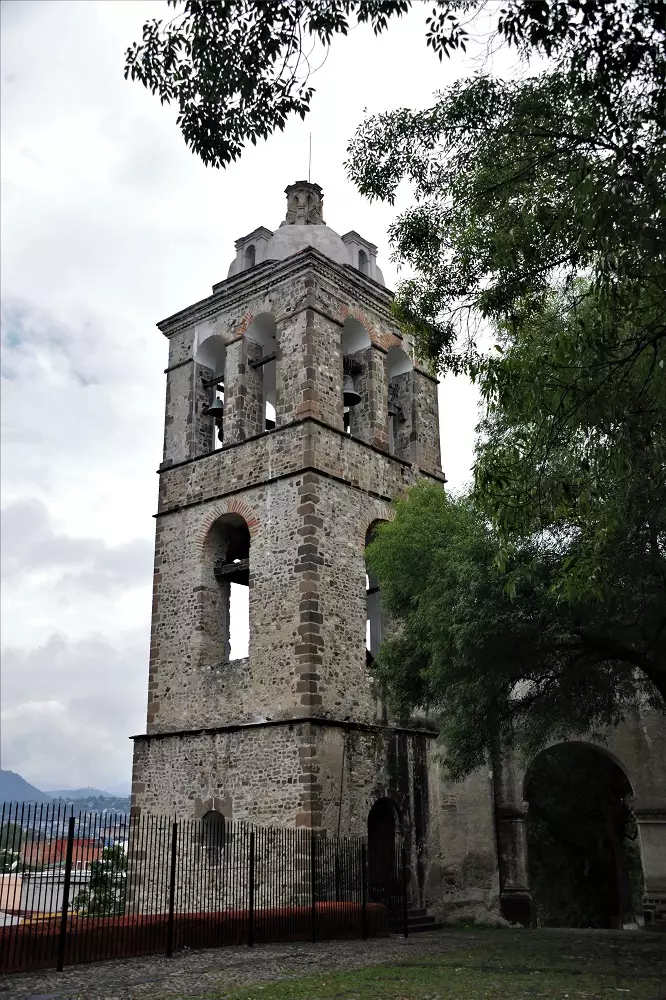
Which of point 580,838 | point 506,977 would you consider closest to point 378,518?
point 506,977

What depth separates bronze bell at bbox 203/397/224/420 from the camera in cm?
1988

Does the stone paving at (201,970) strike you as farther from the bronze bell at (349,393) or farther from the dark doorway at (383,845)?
the bronze bell at (349,393)

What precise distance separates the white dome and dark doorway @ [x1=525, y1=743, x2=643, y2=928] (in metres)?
13.4

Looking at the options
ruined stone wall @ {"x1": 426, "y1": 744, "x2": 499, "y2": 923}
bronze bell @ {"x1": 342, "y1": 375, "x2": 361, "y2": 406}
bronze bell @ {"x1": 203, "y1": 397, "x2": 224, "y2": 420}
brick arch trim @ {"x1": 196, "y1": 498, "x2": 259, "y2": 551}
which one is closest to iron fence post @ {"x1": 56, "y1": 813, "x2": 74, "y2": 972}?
ruined stone wall @ {"x1": 426, "y1": 744, "x2": 499, "y2": 923}

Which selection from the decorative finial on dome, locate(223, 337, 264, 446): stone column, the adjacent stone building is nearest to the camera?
the adjacent stone building

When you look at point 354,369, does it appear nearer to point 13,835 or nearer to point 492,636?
point 492,636

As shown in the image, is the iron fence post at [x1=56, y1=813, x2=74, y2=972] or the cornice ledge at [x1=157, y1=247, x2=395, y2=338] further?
the cornice ledge at [x1=157, y1=247, x2=395, y2=338]

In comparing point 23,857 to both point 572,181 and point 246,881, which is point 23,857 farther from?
point 572,181

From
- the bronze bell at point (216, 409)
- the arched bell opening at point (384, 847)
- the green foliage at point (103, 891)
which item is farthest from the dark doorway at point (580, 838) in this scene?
the bronze bell at point (216, 409)

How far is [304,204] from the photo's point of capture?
73.0 ft

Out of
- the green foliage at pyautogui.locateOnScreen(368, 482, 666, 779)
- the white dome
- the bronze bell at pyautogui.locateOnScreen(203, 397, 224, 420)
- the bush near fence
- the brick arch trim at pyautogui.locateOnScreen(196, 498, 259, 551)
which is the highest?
the white dome

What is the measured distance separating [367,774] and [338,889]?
224 cm

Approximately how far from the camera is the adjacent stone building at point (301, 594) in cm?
1638

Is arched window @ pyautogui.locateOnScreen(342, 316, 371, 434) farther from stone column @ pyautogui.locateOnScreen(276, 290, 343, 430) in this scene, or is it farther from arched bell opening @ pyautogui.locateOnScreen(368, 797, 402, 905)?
arched bell opening @ pyautogui.locateOnScreen(368, 797, 402, 905)
